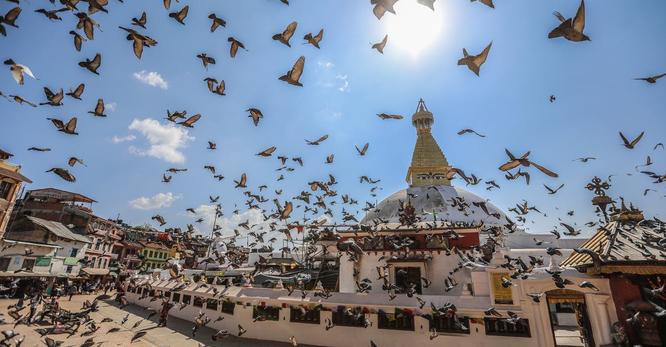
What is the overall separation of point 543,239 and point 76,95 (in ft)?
137

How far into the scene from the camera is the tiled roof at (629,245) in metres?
11.5

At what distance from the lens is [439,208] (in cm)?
3984

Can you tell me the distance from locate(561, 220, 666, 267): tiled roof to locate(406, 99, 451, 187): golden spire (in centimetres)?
3579

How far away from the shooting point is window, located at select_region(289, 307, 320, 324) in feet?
54.0

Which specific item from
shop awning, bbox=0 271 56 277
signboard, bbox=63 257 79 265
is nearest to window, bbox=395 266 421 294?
shop awning, bbox=0 271 56 277

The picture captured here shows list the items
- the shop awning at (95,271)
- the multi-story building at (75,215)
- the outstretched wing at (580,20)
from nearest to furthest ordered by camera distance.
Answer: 1. the outstretched wing at (580,20)
2. the shop awning at (95,271)
3. the multi-story building at (75,215)

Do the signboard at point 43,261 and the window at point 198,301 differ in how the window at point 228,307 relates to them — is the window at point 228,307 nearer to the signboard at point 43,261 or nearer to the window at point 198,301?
the window at point 198,301

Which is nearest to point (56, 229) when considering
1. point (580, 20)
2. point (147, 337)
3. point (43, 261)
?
point (43, 261)

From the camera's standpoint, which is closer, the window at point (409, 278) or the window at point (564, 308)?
the window at point (409, 278)

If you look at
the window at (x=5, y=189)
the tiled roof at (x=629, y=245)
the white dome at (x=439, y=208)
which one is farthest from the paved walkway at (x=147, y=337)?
the white dome at (x=439, y=208)

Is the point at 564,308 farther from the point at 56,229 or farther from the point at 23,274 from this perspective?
the point at 56,229

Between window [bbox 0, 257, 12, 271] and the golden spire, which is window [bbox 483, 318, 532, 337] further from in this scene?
window [bbox 0, 257, 12, 271]

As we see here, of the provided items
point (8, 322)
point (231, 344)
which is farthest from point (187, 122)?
point (8, 322)

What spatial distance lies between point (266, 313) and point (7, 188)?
32.6 m
